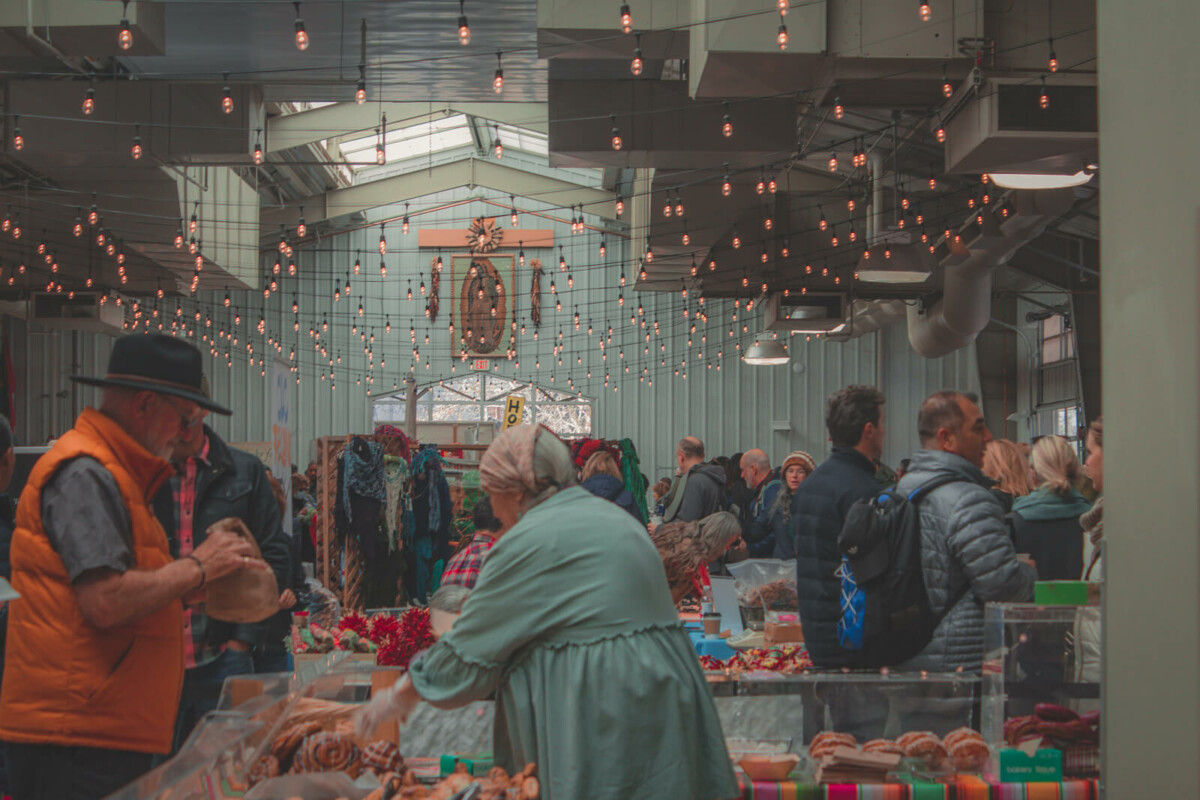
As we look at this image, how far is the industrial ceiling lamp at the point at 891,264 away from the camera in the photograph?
9.32 meters

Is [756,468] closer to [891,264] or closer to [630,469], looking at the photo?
[630,469]

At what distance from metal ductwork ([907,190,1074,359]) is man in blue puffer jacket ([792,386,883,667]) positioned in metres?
6.59

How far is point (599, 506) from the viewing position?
7.50 feet

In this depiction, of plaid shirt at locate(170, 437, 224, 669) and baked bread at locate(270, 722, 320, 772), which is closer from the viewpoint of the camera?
baked bread at locate(270, 722, 320, 772)

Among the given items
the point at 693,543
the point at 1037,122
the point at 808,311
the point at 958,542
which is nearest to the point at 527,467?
the point at 958,542

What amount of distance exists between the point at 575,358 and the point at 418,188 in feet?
14.0

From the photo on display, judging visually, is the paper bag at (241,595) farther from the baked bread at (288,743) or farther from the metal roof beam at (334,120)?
the metal roof beam at (334,120)

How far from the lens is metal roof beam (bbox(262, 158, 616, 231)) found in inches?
767

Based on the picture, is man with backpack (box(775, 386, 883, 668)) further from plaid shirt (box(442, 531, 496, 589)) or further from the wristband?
the wristband

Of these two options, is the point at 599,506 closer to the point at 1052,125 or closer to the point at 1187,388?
the point at 1187,388

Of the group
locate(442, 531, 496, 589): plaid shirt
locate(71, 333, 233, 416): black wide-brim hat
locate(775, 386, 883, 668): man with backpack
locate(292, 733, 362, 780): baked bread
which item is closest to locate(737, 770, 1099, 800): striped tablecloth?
locate(775, 386, 883, 668): man with backpack

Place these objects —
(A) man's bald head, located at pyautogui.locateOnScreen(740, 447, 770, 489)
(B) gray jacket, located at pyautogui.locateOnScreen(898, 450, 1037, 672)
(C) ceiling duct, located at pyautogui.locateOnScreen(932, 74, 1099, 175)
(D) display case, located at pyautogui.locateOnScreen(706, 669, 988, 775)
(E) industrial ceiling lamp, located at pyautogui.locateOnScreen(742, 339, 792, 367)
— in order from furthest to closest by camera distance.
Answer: (E) industrial ceiling lamp, located at pyautogui.locateOnScreen(742, 339, 792, 367)
(A) man's bald head, located at pyautogui.locateOnScreen(740, 447, 770, 489)
(C) ceiling duct, located at pyautogui.locateOnScreen(932, 74, 1099, 175)
(B) gray jacket, located at pyautogui.locateOnScreen(898, 450, 1037, 672)
(D) display case, located at pyautogui.locateOnScreen(706, 669, 988, 775)

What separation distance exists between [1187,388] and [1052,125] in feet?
17.5

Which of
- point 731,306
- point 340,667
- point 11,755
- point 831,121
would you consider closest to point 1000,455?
point 340,667
